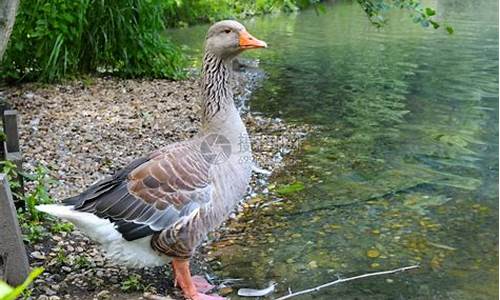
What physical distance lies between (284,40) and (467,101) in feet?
31.0

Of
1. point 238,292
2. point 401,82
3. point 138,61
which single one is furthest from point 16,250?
point 401,82

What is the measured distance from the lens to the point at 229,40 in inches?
169

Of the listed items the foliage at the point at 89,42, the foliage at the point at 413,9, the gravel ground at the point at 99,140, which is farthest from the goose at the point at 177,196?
the foliage at the point at 89,42

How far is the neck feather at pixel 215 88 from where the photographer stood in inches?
171

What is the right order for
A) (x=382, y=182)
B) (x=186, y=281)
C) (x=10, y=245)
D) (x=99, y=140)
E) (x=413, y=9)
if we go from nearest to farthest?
1. (x=10, y=245)
2. (x=186, y=281)
3. (x=413, y=9)
4. (x=382, y=182)
5. (x=99, y=140)

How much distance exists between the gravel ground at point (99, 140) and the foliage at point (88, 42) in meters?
0.39

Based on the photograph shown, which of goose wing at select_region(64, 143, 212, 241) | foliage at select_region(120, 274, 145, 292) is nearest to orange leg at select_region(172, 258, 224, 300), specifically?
foliage at select_region(120, 274, 145, 292)

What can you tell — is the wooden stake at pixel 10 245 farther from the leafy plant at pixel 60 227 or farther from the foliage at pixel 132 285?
the leafy plant at pixel 60 227

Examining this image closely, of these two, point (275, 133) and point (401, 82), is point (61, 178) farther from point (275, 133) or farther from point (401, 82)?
point (401, 82)

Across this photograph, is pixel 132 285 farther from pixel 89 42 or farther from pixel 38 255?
pixel 89 42

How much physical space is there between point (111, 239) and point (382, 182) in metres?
4.25

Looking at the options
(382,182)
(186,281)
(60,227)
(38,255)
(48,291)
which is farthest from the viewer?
(382,182)

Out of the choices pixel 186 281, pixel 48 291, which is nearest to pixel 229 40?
pixel 186 281

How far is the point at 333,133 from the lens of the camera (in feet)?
31.1
